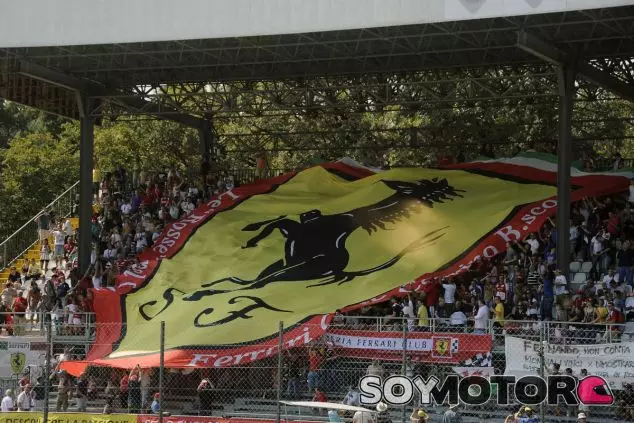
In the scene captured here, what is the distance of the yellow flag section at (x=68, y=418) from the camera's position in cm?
2462

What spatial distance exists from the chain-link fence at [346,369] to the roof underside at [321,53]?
661 cm

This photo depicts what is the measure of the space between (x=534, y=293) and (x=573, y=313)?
55.7 inches

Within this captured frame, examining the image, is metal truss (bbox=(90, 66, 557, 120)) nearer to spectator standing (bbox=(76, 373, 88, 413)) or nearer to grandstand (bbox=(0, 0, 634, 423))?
grandstand (bbox=(0, 0, 634, 423))

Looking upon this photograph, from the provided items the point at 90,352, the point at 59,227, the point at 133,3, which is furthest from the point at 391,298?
the point at 59,227

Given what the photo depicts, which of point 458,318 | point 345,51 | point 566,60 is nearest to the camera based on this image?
point 458,318

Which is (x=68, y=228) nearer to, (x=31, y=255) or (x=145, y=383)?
(x=31, y=255)

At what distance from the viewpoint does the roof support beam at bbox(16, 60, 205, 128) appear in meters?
33.1

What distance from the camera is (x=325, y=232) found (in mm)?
33500

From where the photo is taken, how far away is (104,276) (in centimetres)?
3519

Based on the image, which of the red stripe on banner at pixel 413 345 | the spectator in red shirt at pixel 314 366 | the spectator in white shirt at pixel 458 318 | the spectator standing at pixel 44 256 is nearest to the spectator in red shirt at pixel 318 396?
the spectator in red shirt at pixel 314 366

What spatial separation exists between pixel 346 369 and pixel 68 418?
18.1 ft

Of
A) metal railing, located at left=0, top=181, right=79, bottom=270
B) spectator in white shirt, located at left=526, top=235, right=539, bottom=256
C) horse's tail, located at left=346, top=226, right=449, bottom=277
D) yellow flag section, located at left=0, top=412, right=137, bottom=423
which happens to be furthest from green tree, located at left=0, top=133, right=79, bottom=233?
yellow flag section, located at left=0, top=412, right=137, bottom=423

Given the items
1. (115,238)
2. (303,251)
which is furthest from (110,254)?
(303,251)

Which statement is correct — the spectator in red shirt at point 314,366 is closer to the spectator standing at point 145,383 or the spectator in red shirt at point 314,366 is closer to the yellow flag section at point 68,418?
the spectator standing at point 145,383
